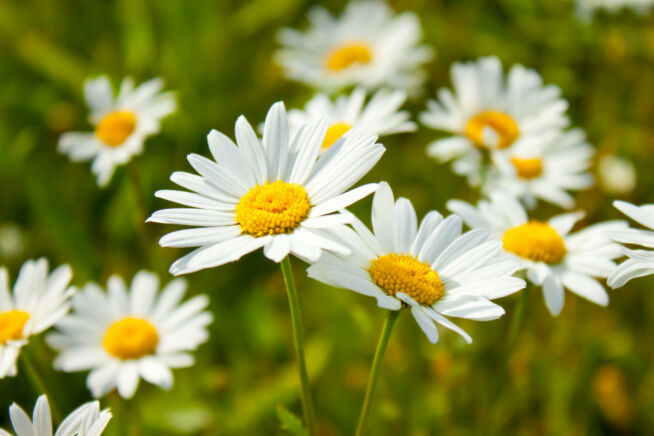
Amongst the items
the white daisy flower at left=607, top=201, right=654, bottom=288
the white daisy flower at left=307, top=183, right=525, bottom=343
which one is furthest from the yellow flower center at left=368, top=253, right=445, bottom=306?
the white daisy flower at left=607, top=201, right=654, bottom=288

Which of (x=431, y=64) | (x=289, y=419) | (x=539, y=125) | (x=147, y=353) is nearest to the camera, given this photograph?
(x=289, y=419)

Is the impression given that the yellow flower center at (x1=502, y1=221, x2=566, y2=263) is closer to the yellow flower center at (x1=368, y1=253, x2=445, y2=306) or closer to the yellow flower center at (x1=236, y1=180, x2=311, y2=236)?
the yellow flower center at (x1=368, y1=253, x2=445, y2=306)

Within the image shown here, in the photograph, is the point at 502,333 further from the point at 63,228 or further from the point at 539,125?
the point at 63,228

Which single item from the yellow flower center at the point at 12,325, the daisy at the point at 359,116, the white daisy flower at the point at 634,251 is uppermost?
the daisy at the point at 359,116

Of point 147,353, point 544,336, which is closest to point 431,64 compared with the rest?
point 544,336

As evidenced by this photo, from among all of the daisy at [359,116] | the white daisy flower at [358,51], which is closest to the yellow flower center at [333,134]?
the daisy at [359,116]

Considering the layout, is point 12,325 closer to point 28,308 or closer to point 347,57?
point 28,308

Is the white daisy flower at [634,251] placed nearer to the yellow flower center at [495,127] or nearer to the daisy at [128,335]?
the yellow flower center at [495,127]
